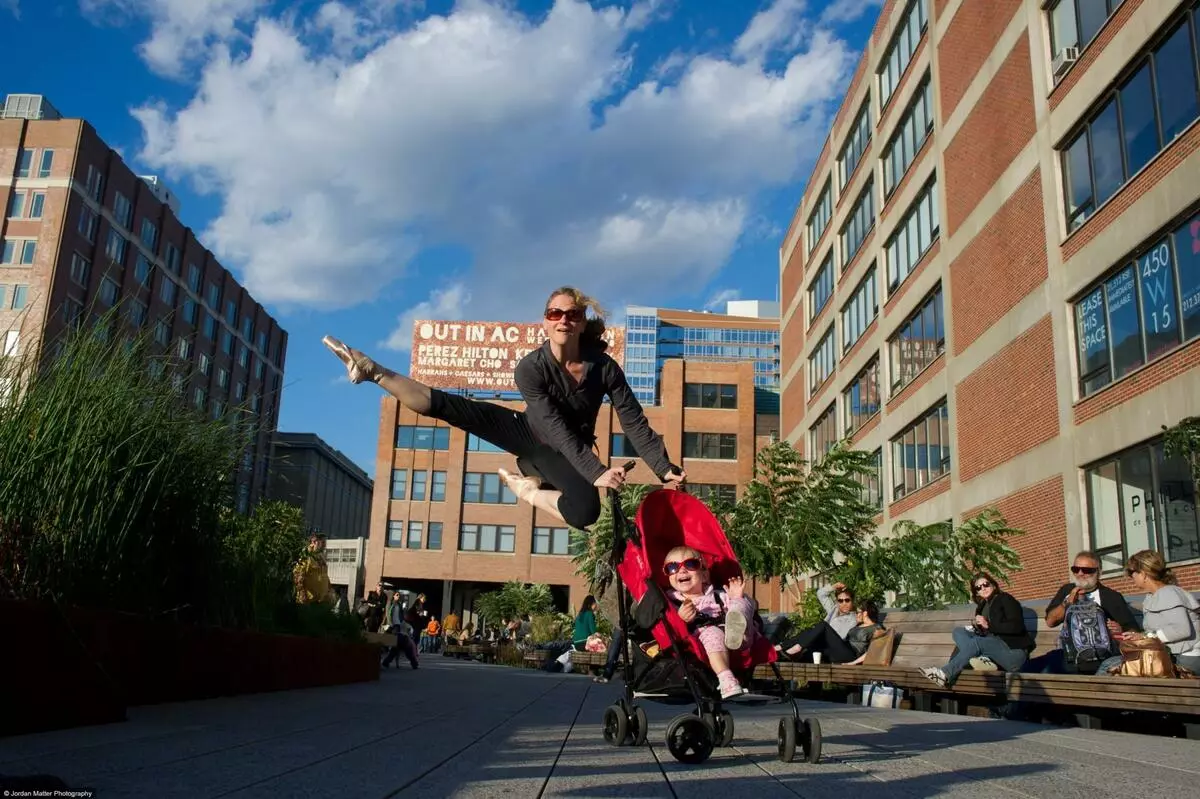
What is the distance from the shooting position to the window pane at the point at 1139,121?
1585 centimetres

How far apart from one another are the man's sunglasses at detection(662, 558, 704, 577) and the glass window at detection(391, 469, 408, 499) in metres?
59.2

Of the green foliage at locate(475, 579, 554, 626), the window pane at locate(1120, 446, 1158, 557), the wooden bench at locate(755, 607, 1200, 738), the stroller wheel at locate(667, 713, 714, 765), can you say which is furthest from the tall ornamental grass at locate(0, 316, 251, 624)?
the green foliage at locate(475, 579, 554, 626)

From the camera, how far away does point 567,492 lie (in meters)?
5.20

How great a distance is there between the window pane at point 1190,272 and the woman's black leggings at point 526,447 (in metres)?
12.8

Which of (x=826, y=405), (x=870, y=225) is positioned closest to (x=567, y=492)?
(x=870, y=225)

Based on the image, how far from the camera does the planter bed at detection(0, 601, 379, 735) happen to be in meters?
4.23

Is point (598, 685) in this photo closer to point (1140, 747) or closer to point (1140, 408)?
point (1140, 747)

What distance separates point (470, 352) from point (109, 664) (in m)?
59.4

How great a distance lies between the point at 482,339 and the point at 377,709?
191 ft

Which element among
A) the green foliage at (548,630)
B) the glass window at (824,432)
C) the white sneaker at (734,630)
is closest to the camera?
the white sneaker at (734,630)

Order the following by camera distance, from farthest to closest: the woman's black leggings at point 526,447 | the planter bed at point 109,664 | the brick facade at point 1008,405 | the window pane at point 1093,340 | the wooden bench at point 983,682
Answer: the brick facade at point 1008,405 → the window pane at point 1093,340 → the wooden bench at point 983,682 → the woman's black leggings at point 526,447 → the planter bed at point 109,664

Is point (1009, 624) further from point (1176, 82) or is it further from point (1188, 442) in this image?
point (1176, 82)

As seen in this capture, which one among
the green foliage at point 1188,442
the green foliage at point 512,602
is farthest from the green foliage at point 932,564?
the green foliage at point 512,602

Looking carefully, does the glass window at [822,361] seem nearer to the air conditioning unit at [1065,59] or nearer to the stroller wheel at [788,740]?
the air conditioning unit at [1065,59]
